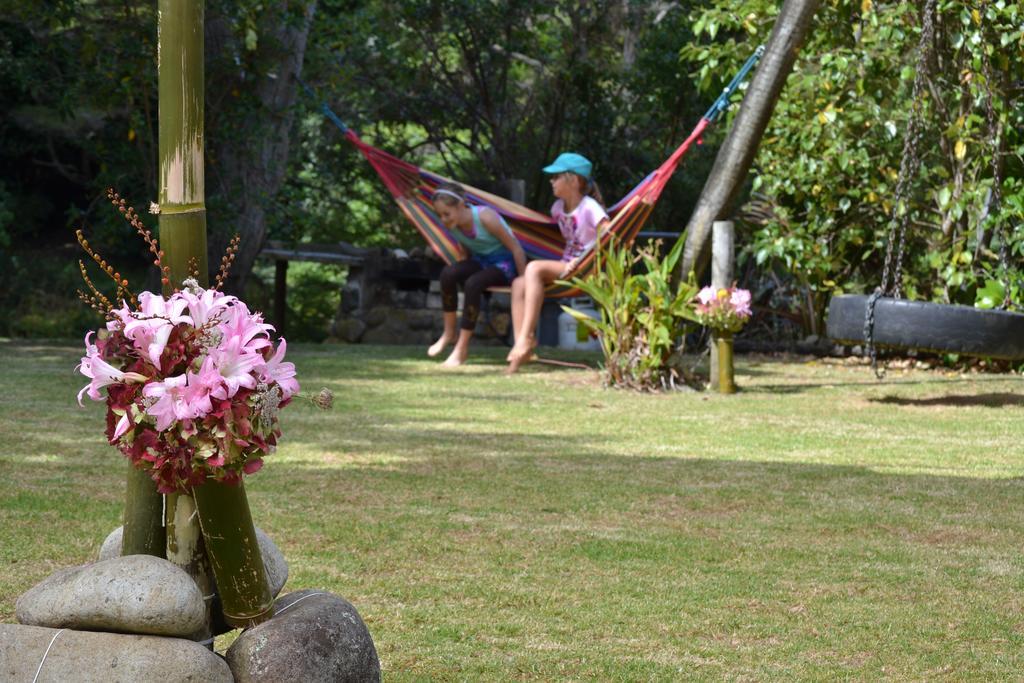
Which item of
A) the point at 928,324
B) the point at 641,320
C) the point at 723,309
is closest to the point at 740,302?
the point at 723,309

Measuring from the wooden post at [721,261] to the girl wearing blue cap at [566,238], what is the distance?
77cm

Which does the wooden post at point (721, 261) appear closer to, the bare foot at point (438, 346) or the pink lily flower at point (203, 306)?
the bare foot at point (438, 346)

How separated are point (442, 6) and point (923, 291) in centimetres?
482

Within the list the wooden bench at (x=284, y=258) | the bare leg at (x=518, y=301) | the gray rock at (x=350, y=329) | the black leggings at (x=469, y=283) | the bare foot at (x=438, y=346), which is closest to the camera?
the bare leg at (x=518, y=301)

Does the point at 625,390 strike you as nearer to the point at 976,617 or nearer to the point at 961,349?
the point at 961,349

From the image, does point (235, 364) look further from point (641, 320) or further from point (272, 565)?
point (641, 320)

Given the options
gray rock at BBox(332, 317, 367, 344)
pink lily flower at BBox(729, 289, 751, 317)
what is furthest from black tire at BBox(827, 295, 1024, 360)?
gray rock at BBox(332, 317, 367, 344)

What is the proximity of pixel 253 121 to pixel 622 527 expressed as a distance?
618 centimetres

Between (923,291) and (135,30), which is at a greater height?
(135,30)

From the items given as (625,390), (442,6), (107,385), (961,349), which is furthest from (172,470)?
(442,6)

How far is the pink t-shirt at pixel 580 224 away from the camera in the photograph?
7938 mm

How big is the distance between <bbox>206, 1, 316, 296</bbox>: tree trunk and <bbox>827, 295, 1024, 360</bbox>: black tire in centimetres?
430

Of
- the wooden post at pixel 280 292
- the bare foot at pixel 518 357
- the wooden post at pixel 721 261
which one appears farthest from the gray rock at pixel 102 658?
the wooden post at pixel 280 292

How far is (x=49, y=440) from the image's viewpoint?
16.0 feet
